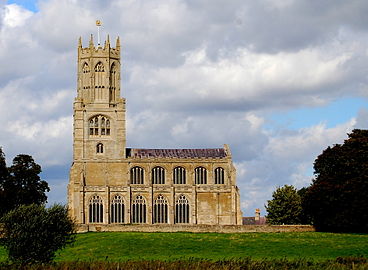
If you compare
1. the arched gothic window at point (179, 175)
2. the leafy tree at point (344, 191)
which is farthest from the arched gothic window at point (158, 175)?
the leafy tree at point (344, 191)

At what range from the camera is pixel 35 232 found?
50312mm

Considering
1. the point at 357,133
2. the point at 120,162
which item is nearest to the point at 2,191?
the point at 120,162

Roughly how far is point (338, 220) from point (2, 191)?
116 feet

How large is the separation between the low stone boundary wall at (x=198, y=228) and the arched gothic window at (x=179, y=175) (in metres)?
24.7

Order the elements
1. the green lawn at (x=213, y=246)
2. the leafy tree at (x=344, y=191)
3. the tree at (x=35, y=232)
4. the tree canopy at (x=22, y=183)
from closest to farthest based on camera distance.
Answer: the tree at (x=35, y=232) < the green lawn at (x=213, y=246) < the leafy tree at (x=344, y=191) < the tree canopy at (x=22, y=183)

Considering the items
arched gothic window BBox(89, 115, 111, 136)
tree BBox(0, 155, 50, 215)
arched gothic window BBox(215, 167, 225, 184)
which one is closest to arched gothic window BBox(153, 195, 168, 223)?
arched gothic window BBox(215, 167, 225, 184)

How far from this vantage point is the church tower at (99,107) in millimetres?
105688

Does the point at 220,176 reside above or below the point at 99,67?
below

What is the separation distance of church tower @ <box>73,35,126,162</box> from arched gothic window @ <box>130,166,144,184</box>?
2.38m

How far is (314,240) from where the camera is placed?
67625mm

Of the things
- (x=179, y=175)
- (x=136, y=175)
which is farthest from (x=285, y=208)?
(x=136, y=175)

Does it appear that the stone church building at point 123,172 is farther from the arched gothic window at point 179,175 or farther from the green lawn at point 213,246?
the green lawn at point 213,246

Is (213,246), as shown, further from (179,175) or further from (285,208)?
(179,175)

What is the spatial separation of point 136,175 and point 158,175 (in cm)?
281
